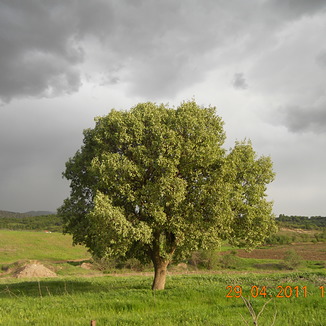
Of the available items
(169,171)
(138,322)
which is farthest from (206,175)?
(138,322)

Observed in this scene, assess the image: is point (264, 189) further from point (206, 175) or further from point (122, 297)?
point (122, 297)

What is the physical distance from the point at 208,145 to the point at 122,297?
11929mm

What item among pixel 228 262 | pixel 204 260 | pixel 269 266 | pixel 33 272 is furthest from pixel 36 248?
pixel 269 266

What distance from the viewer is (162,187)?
19984mm

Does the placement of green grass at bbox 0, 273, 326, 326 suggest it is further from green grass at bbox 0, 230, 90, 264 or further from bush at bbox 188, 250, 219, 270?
green grass at bbox 0, 230, 90, 264

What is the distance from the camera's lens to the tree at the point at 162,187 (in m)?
20.7

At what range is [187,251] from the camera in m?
24.7

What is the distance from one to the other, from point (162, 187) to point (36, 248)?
260 feet

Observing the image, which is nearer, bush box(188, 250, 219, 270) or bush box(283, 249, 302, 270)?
bush box(188, 250, 219, 270)

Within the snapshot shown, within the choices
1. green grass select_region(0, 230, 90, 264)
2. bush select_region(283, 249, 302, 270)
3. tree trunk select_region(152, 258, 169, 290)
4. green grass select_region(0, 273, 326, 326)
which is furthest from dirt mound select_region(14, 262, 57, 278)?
bush select_region(283, 249, 302, 270)

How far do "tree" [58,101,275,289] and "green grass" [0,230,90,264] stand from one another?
6130 centimetres

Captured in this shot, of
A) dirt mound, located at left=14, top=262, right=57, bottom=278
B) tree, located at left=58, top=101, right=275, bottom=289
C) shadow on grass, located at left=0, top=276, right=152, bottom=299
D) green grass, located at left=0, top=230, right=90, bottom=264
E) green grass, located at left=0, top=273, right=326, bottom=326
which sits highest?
tree, located at left=58, top=101, right=275, bottom=289

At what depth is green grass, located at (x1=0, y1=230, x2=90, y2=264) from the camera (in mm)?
78938

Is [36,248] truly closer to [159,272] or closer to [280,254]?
[280,254]
